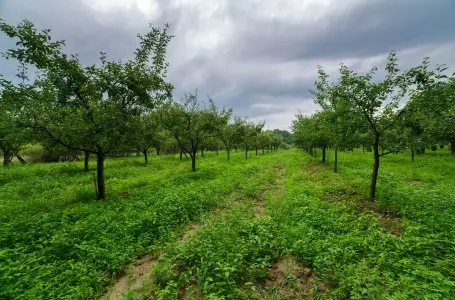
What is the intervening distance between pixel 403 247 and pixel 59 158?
220 ft

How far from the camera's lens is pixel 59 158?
57781mm

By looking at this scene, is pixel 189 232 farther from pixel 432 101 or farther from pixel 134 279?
pixel 432 101

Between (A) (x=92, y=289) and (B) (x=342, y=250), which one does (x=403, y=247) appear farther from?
(A) (x=92, y=289)

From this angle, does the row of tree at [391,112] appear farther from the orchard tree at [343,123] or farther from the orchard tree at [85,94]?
the orchard tree at [85,94]

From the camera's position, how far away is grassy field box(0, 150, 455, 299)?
6.48m

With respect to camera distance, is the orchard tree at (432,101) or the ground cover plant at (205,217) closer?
the ground cover plant at (205,217)

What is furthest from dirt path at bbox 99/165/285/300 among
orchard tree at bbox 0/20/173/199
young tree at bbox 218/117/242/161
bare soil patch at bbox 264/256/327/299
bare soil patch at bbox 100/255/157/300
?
young tree at bbox 218/117/242/161

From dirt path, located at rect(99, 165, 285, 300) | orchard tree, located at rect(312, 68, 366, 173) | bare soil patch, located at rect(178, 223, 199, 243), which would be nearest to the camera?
dirt path, located at rect(99, 165, 285, 300)

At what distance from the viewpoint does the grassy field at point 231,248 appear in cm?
648

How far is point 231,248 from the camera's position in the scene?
8.40 meters

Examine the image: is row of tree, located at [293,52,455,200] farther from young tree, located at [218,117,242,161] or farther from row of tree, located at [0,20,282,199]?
young tree, located at [218,117,242,161]

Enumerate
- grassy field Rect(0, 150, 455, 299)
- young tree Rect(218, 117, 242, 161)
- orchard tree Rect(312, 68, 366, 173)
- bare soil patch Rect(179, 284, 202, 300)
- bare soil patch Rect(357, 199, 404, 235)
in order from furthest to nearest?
young tree Rect(218, 117, 242, 161) < orchard tree Rect(312, 68, 366, 173) < bare soil patch Rect(357, 199, 404, 235) < grassy field Rect(0, 150, 455, 299) < bare soil patch Rect(179, 284, 202, 300)

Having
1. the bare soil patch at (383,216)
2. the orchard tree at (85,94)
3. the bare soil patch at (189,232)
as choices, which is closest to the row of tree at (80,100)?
the orchard tree at (85,94)

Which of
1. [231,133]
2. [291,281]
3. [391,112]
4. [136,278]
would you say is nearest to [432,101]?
[391,112]
